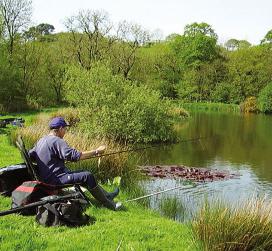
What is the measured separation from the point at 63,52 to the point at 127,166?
125ft

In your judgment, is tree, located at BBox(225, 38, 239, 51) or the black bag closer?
the black bag

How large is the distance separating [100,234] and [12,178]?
Answer: 2283mm

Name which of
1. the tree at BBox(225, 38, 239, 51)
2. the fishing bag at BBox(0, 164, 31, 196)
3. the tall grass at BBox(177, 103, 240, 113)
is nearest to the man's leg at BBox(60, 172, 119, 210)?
the fishing bag at BBox(0, 164, 31, 196)

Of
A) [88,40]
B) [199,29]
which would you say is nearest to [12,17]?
[88,40]

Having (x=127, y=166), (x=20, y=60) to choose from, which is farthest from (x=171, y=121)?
(x=20, y=60)

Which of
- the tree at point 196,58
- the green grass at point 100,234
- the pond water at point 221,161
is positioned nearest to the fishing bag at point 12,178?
the green grass at point 100,234

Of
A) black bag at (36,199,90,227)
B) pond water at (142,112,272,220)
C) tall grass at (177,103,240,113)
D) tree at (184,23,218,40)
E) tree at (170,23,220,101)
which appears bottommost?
pond water at (142,112,272,220)

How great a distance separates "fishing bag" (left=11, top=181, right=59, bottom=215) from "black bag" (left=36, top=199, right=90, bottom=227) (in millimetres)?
321

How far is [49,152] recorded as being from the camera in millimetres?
6594

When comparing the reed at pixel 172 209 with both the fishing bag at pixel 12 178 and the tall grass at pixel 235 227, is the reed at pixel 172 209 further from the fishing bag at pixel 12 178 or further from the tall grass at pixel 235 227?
the tall grass at pixel 235 227

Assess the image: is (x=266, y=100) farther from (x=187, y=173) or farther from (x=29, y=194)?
(x=29, y=194)

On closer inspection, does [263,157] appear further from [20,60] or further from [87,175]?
[20,60]

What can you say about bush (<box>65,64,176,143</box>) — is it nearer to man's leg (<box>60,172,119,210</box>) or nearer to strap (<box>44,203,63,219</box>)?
man's leg (<box>60,172,119,210</box>)

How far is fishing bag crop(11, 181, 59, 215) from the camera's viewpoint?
6234 mm
